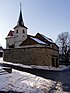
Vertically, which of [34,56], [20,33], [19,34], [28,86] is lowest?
[28,86]

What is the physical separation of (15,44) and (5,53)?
64.7 ft


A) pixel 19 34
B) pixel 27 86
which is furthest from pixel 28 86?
pixel 19 34

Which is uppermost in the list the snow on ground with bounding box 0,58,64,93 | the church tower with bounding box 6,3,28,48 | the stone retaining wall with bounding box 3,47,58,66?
the church tower with bounding box 6,3,28,48

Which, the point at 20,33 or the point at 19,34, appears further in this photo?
the point at 20,33

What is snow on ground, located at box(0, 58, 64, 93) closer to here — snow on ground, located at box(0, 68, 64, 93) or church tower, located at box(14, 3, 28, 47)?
snow on ground, located at box(0, 68, 64, 93)

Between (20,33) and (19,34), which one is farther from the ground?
(20,33)

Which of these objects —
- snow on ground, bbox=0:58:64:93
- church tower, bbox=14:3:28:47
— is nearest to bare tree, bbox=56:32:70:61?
church tower, bbox=14:3:28:47

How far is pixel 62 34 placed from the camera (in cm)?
6159

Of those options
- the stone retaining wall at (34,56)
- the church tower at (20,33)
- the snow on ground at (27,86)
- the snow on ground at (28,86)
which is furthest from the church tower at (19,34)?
the snow on ground at (27,86)

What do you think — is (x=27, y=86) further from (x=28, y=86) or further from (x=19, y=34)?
(x=19, y=34)

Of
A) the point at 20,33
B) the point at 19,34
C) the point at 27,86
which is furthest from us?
the point at 20,33

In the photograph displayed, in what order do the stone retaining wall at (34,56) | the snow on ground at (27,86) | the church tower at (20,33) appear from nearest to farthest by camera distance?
the snow on ground at (27,86) → the stone retaining wall at (34,56) → the church tower at (20,33)

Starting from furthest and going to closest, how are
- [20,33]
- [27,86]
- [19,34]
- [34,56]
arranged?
1. [20,33]
2. [19,34]
3. [34,56]
4. [27,86]

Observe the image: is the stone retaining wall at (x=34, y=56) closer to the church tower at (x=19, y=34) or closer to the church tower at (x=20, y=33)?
the church tower at (x=19, y=34)
